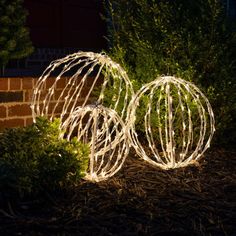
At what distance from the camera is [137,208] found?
4.51m

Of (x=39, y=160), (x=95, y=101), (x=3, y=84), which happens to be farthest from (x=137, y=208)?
(x=3, y=84)

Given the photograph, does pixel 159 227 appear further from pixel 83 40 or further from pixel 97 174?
pixel 83 40

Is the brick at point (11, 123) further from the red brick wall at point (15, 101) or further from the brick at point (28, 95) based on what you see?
the brick at point (28, 95)

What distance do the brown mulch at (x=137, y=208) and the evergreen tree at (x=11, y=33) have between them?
91.0 inches

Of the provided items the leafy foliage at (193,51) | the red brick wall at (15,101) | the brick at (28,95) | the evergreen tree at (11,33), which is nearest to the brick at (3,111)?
the red brick wall at (15,101)

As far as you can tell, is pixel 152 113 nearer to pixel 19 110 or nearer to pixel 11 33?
pixel 19 110

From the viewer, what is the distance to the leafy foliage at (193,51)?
695 cm

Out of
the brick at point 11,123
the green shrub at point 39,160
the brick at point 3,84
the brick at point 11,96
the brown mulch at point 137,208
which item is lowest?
the brown mulch at point 137,208

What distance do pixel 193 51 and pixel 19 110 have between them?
2.22 metres

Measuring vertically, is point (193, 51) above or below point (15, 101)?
above

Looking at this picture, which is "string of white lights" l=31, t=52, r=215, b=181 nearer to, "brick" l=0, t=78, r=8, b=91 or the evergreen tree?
"brick" l=0, t=78, r=8, b=91

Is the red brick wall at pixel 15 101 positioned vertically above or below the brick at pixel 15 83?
below

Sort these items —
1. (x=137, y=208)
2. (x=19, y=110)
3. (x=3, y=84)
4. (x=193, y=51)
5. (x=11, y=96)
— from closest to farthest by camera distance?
(x=137, y=208) → (x=3, y=84) → (x=11, y=96) → (x=19, y=110) → (x=193, y=51)

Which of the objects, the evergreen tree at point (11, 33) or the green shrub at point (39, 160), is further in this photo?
the evergreen tree at point (11, 33)
